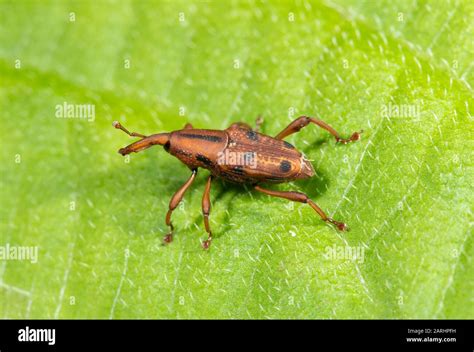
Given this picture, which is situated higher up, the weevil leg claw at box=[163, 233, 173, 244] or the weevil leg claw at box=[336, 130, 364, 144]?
the weevil leg claw at box=[336, 130, 364, 144]

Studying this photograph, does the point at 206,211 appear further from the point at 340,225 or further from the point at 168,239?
the point at 340,225

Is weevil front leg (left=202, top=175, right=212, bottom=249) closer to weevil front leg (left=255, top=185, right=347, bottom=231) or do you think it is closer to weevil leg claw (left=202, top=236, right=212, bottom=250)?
weevil leg claw (left=202, top=236, right=212, bottom=250)

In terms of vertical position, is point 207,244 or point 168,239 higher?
point 207,244

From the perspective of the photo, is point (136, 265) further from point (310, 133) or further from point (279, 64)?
point (279, 64)

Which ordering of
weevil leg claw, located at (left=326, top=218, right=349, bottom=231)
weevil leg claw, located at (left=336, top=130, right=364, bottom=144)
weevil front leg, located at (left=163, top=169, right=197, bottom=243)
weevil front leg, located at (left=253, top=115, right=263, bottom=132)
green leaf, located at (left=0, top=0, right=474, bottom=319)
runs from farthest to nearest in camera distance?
weevil front leg, located at (left=253, top=115, right=263, bottom=132)
weevil front leg, located at (left=163, top=169, right=197, bottom=243)
weevil leg claw, located at (left=336, top=130, right=364, bottom=144)
weevil leg claw, located at (left=326, top=218, right=349, bottom=231)
green leaf, located at (left=0, top=0, right=474, bottom=319)

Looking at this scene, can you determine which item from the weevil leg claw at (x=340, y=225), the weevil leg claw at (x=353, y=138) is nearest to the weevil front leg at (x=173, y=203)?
the weevil leg claw at (x=340, y=225)

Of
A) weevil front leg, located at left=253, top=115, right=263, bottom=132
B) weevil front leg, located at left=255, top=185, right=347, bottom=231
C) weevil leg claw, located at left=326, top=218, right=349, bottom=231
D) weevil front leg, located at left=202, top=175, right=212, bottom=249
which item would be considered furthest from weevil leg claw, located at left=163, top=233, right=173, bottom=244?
weevil leg claw, located at left=326, top=218, right=349, bottom=231

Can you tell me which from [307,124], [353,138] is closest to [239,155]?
[307,124]
